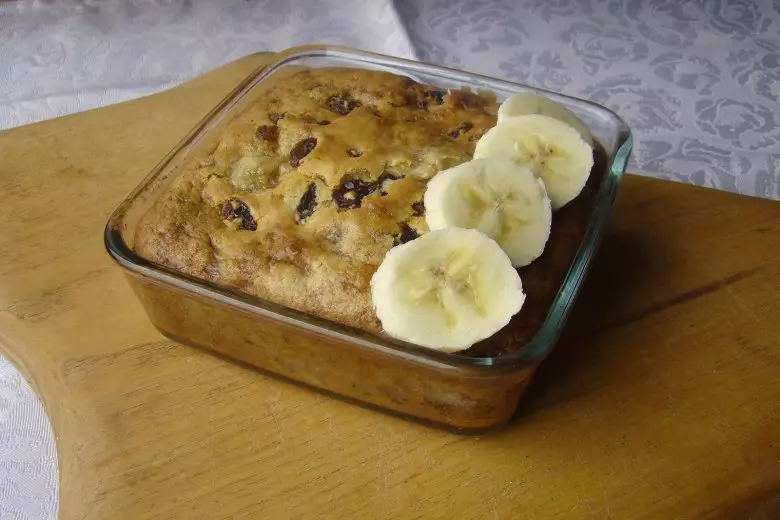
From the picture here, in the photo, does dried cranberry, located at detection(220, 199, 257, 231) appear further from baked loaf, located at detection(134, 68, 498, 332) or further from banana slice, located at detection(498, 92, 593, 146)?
banana slice, located at detection(498, 92, 593, 146)

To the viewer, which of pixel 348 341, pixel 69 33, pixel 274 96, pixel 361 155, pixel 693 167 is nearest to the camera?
pixel 348 341

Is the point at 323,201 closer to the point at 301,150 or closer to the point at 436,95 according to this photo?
the point at 301,150

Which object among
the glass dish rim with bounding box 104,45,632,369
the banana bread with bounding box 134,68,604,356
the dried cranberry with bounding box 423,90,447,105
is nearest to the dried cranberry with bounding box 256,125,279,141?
the banana bread with bounding box 134,68,604,356

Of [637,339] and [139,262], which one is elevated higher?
[139,262]

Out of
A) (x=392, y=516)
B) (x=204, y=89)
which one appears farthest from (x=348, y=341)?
(x=204, y=89)

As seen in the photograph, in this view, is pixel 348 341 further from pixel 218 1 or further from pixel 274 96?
pixel 218 1

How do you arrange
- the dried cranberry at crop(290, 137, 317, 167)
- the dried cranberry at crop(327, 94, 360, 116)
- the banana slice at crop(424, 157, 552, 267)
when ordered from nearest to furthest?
the banana slice at crop(424, 157, 552, 267)
the dried cranberry at crop(290, 137, 317, 167)
the dried cranberry at crop(327, 94, 360, 116)

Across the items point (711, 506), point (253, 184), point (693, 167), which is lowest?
point (693, 167)

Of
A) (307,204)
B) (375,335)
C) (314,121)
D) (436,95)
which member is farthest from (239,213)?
(436,95)
